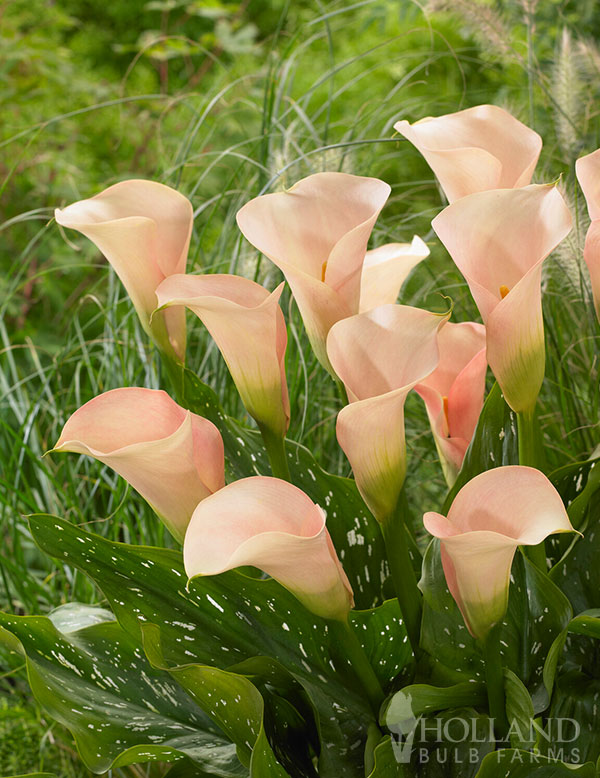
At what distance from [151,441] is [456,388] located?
0.16 m

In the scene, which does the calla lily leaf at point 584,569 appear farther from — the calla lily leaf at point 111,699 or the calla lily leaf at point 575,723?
the calla lily leaf at point 111,699

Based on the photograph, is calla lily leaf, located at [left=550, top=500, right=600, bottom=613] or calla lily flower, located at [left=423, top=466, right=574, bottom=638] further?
calla lily leaf, located at [left=550, top=500, right=600, bottom=613]

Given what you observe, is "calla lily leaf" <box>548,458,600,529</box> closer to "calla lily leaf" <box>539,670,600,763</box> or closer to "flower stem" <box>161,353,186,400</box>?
"calla lily leaf" <box>539,670,600,763</box>

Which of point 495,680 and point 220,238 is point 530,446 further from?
point 220,238

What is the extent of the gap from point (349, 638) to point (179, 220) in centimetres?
21

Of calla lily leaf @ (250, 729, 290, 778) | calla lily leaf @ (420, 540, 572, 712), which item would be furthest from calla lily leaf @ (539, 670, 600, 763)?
calla lily leaf @ (250, 729, 290, 778)

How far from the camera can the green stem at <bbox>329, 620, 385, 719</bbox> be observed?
0.33m

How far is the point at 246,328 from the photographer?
1.04 ft

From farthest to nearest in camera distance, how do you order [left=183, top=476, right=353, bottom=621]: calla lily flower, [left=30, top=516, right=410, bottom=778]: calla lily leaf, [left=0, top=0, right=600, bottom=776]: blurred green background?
[left=0, top=0, right=600, bottom=776]: blurred green background
[left=30, top=516, right=410, bottom=778]: calla lily leaf
[left=183, top=476, right=353, bottom=621]: calla lily flower

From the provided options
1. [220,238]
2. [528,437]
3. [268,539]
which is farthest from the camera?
[220,238]

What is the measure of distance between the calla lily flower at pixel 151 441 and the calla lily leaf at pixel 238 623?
45mm

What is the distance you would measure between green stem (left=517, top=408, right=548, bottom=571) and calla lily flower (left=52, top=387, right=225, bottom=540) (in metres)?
0.14

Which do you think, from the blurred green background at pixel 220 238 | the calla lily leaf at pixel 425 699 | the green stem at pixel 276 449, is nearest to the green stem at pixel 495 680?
the calla lily leaf at pixel 425 699

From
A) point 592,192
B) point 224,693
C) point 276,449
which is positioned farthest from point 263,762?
point 592,192
